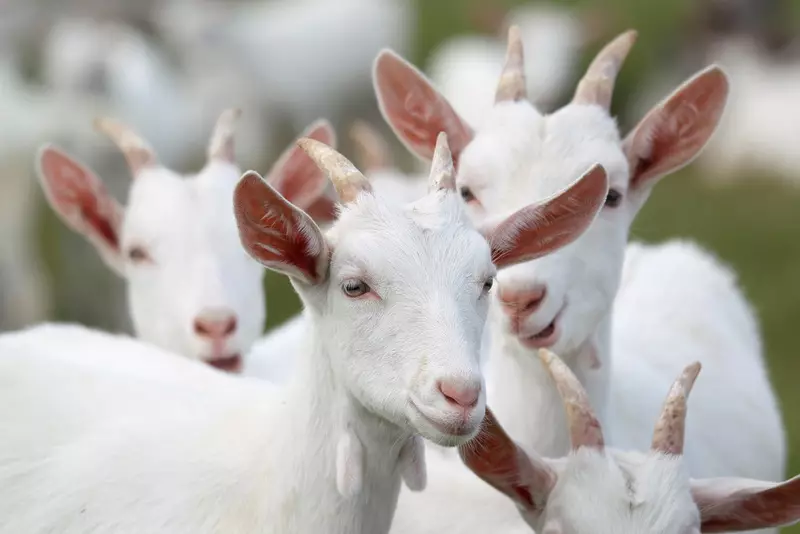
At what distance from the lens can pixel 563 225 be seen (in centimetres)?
336

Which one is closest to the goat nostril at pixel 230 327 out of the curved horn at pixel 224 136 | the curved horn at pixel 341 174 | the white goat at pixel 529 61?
the curved horn at pixel 224 136

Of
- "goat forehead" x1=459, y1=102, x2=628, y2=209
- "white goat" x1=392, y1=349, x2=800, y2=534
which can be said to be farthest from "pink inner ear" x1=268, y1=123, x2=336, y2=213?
"white goat" x1=392, y1=349, x2=800, y2=534

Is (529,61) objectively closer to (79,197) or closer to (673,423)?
Answer: (79,197)

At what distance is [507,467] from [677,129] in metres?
1.10

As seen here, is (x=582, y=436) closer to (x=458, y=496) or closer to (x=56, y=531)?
(x=458, y=496)

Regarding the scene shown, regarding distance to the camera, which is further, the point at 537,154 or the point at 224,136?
the point at 224,136

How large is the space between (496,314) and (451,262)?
792 mm

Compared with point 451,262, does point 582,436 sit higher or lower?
lower

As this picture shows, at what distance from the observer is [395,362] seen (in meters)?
3.00

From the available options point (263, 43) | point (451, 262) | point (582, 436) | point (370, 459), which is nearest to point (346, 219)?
point (451, 262)

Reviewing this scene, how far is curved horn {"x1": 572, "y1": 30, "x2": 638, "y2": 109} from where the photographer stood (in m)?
4.03

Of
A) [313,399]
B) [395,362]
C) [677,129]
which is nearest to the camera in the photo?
[395,362]

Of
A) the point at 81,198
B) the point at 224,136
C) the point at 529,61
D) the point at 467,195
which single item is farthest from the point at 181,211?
the point at 529,61

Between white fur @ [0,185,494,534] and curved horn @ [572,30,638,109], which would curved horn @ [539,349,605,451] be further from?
curved horn @ [572,30,638,109]
